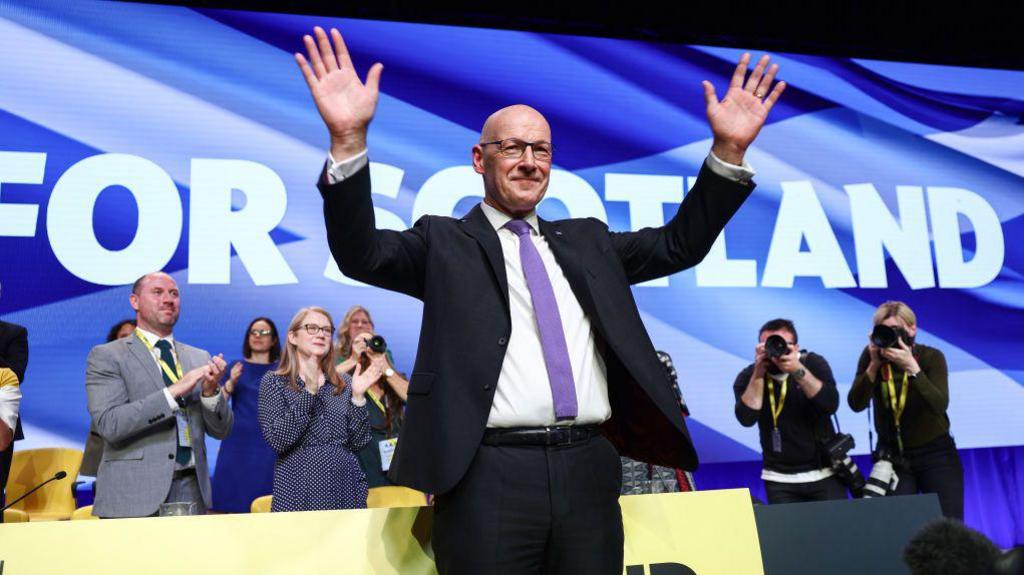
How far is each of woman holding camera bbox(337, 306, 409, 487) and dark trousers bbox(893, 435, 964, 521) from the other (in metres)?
2.53

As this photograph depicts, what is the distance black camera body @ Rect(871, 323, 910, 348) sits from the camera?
460 centimetres

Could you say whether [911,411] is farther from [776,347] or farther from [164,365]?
[164,365]

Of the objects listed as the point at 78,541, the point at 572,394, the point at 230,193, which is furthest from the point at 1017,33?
the point at 78,541

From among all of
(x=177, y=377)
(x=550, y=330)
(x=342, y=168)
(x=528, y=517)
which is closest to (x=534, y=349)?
(x=550, y=330)

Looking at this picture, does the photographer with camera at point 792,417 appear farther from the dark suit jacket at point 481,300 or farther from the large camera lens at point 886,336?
the dark suit jacket at point 481,300

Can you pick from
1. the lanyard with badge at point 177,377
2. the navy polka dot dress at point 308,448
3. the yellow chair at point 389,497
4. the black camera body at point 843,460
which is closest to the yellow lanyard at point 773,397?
the black camera body at point 843,460

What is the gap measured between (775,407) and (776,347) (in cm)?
31

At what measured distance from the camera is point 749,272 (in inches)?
231

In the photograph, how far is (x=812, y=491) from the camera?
4.32m

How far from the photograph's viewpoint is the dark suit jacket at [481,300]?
1705mm

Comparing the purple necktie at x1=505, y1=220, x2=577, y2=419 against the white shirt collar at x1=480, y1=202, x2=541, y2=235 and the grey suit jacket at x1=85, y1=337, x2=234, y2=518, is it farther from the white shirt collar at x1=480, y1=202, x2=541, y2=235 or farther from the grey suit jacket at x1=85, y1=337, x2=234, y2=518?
the grey suit jacket at x1=85, y1=337, x2=234, y2=518

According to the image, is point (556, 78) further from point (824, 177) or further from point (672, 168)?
point (824, 177)

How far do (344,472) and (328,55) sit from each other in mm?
2234

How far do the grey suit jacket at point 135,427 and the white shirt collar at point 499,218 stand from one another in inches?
76.8
